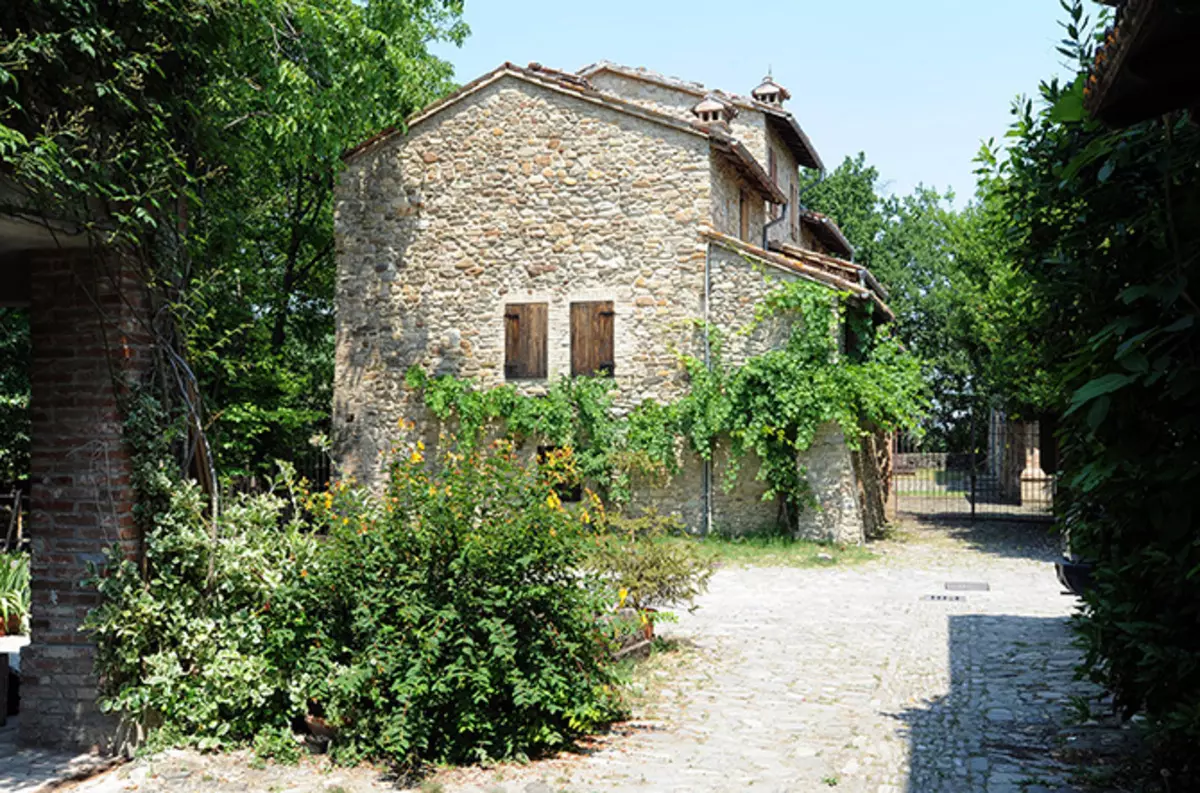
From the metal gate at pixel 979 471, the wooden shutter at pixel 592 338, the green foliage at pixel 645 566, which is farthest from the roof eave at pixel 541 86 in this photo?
the green foliage at pixel 645 566

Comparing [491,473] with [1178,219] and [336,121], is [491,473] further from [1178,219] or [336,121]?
[336,121]

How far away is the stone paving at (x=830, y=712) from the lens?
520 centimetres

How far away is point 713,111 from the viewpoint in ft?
60.1

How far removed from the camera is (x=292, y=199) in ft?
70.1

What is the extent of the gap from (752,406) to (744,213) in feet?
14.7

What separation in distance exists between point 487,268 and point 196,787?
1217 centimetres

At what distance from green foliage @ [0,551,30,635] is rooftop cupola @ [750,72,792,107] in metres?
17.8

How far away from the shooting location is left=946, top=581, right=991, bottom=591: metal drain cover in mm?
12070

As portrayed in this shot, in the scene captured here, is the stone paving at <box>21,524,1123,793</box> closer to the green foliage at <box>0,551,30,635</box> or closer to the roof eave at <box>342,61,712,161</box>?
the green foliage at <box>0,551,30,635</box>

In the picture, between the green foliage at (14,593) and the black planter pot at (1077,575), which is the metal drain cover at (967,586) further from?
the green foliage at (14,593)

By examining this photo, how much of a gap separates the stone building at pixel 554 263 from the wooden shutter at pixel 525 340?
23mm

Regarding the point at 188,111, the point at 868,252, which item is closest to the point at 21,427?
the point at 188,111

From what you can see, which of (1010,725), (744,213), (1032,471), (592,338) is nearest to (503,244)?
(592,338)

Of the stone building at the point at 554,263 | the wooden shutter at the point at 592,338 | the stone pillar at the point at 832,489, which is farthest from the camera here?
the wooden shutter at the point at 592,338
